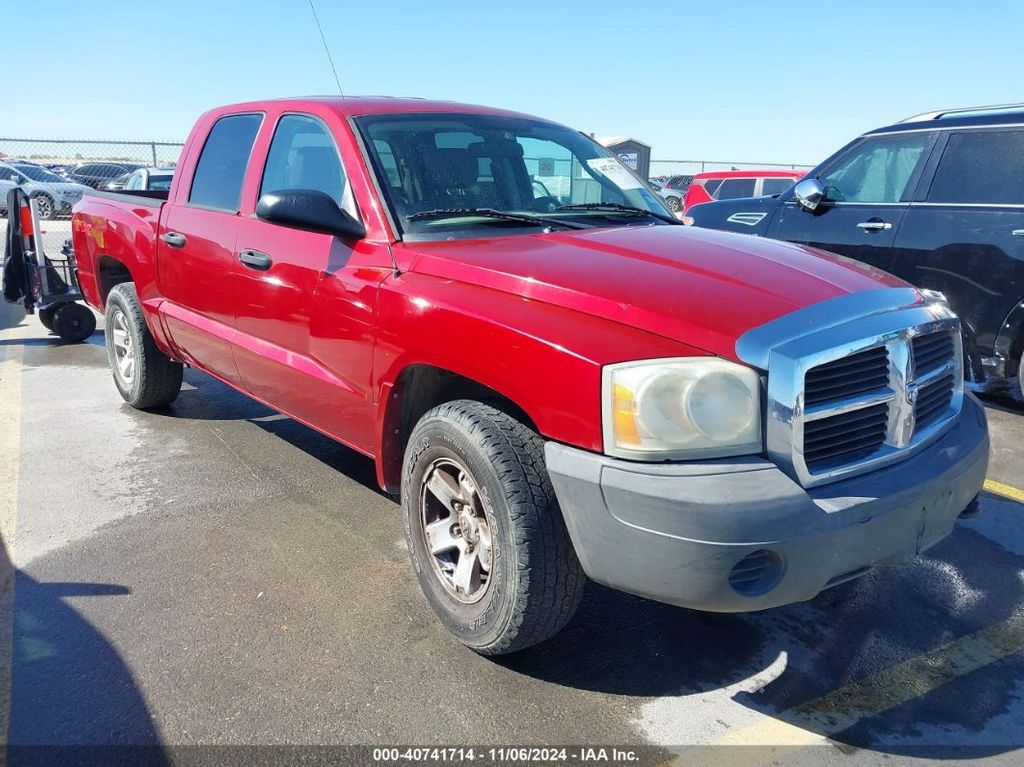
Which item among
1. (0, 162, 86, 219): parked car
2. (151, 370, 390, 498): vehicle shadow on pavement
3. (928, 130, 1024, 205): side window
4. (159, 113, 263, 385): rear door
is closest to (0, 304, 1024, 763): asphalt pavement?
(151, 370, 390, 498): vehicle shadow on pavement

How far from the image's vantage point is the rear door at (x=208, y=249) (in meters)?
3.96

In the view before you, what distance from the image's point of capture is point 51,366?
6.77m

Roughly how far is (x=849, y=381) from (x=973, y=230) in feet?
11.7

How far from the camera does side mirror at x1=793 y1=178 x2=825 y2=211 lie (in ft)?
19.0

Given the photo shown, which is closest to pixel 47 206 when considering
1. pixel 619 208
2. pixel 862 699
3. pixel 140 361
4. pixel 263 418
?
pixel 140 361

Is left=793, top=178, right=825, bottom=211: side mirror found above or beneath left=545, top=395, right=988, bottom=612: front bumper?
above

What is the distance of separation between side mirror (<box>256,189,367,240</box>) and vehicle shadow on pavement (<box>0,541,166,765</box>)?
5.21ft

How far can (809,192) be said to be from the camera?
5820 mm

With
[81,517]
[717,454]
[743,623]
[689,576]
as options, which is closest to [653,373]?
[717,454]

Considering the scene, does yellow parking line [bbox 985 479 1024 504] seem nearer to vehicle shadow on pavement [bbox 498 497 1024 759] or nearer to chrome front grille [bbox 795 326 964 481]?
vehicle shadow on pavement [bbox 498 497 1024 759]

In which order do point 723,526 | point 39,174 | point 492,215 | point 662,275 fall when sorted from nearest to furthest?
point 723,526 < point 662,275 < point 492,215 < point 39,174

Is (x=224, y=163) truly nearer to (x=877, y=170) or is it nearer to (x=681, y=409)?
(x=681, y=409)

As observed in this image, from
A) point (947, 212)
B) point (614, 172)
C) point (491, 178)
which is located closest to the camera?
point (491, 178)

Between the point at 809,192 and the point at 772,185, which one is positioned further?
the point at 772,185
